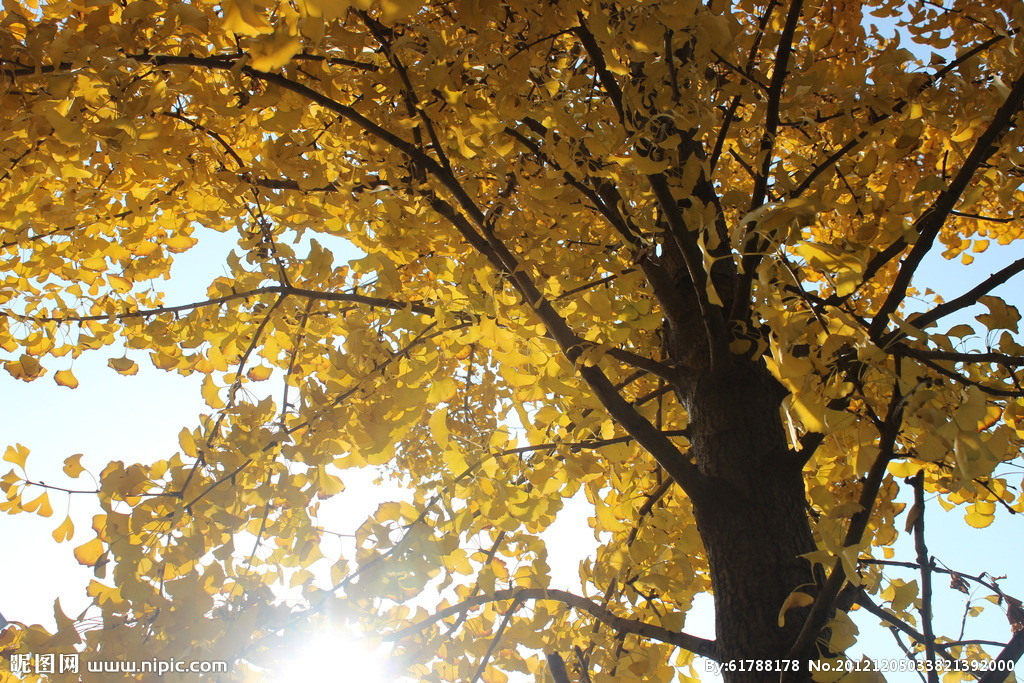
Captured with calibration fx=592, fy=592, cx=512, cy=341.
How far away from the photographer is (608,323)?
1.59 metres

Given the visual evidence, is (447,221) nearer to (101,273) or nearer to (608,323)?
(608,323)

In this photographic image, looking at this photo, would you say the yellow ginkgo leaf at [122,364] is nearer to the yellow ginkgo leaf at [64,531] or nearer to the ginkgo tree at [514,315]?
the ginkgo tree at [514,315]

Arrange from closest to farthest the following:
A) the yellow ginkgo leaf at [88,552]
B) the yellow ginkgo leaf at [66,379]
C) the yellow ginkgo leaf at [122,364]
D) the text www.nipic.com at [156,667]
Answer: the text www.nipic.com at [156,667] < the yellow ginkgo leaf at [88,552] < the yellow ginkgo leaf at [122,364] < the yellow ginkgo leaf at [66,379]

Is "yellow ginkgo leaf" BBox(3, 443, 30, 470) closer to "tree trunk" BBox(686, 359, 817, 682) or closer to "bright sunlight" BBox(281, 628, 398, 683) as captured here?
"bright sunlight" BBox(281, 628, 398, 683)

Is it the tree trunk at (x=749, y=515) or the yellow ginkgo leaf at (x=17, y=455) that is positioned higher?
the yellow ginkgo leaf at (x=17, y=455)

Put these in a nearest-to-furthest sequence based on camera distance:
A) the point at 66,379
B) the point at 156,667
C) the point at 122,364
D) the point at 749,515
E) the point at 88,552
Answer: the point at 156,667 < the point at 88,552 < the point at 749,515 < the point at 122,364 < the point at 66,379

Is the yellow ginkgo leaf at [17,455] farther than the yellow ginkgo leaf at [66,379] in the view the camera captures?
No

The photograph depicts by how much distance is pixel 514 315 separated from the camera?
1.72 metres

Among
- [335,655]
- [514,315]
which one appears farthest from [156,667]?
[514,315]

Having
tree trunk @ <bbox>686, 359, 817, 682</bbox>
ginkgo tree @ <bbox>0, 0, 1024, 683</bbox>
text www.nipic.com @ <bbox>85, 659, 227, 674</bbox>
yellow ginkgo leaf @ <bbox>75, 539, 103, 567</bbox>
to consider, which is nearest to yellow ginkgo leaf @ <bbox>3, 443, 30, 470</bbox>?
ginkgo tree @ <bbox>0, 0, 1024, 683</bbox>

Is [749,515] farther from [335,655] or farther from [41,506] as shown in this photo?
[41,506]

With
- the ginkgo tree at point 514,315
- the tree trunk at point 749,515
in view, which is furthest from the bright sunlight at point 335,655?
the tree trunk at point 749,515

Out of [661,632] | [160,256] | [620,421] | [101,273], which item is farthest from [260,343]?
[661,632]

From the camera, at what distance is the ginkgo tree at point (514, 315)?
3.68ft
